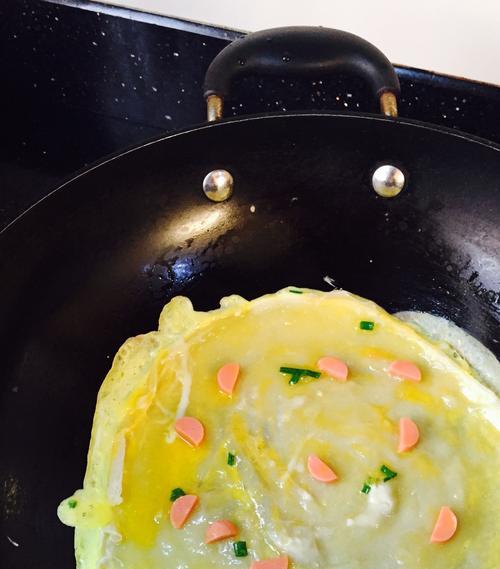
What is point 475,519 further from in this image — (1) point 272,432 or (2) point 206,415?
(2) point 206,415

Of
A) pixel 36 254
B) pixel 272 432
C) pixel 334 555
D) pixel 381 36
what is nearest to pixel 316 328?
pixel 272 432

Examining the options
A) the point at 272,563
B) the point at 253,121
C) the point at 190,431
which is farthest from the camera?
the point at 253,121

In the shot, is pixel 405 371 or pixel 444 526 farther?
pixel 405 371

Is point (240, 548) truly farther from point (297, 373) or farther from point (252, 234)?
point (252, 234)

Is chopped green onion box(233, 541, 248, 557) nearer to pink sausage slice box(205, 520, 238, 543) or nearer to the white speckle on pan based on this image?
pink sausage slice box(205, 520, 238, 543)

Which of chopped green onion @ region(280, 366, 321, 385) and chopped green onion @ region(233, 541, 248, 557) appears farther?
chopped green onion @ region(280, 366, 321, 385)

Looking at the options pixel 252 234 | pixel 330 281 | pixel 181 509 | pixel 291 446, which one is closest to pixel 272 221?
pixel 252 234

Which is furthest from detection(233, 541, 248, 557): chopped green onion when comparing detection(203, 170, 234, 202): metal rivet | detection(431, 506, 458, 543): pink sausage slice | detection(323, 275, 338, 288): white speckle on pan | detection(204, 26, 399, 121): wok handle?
detection(204, 26, 399, 121): wok handle
